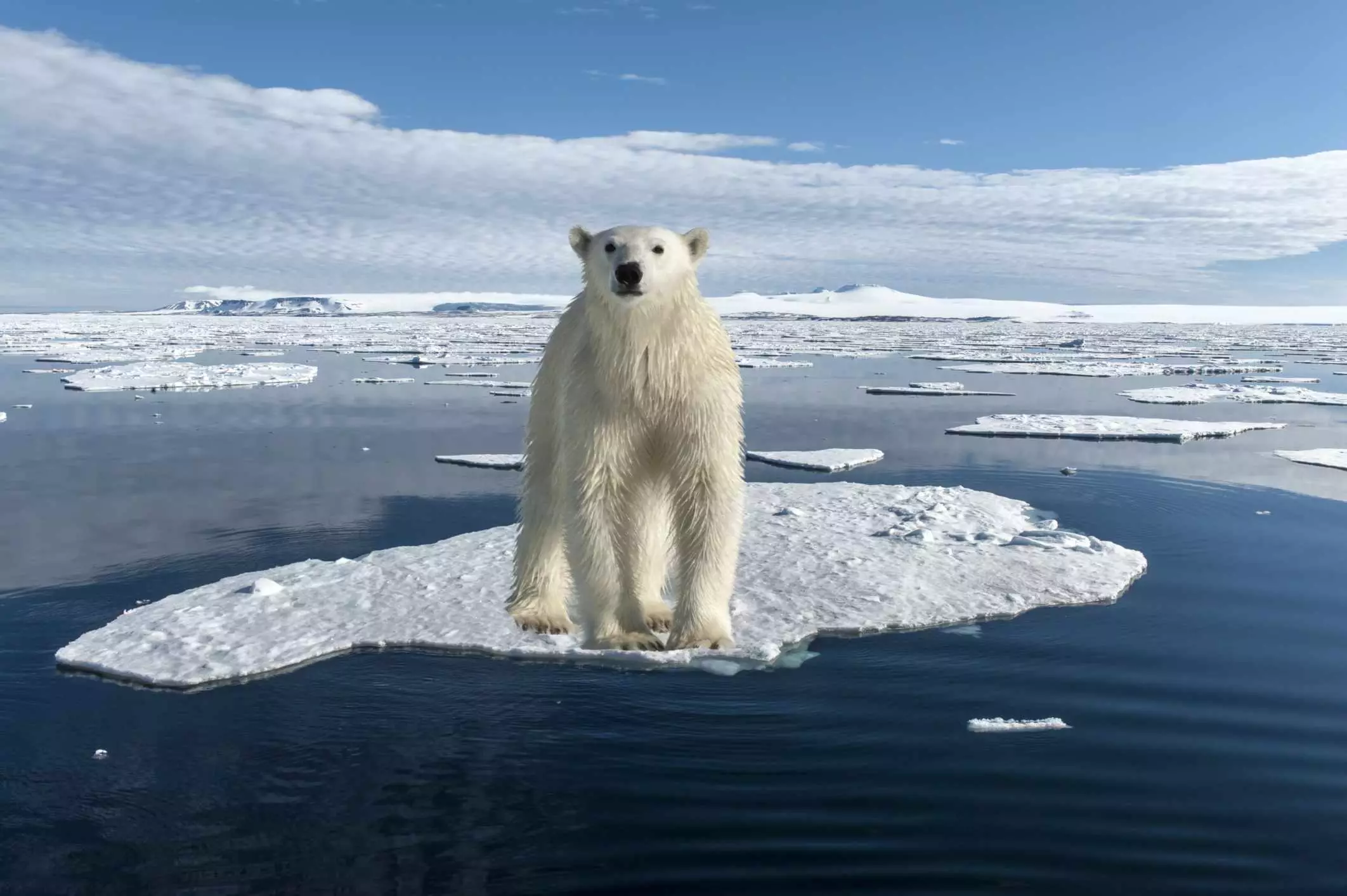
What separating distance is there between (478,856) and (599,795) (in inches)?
19.7

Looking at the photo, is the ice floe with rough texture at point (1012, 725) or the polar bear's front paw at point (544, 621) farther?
the polar bear's front paw at point (544, 621)

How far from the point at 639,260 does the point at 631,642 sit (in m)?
1.68

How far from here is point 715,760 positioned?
12.0ft

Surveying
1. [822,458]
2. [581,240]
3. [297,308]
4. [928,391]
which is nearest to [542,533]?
[581,240]

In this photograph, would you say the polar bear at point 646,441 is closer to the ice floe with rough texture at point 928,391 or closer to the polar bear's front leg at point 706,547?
the polar bear's front leg at point 706,547

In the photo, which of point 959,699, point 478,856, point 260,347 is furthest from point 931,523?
point 260,347

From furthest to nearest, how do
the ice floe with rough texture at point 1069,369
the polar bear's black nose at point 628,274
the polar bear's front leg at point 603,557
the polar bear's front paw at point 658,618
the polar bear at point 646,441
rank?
the ice floe with rough texture at point 1069,369 → the polar bear's front paw at point 658,618 → the polar bear's front leg at point 603,557 → the polar bear at point 646,441 → the polar bear's black nose at point 628,274

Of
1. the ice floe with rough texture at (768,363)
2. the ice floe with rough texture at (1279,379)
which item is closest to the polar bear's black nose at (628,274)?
the ice floe with rough texture at (768,363)

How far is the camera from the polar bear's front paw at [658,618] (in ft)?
14.7

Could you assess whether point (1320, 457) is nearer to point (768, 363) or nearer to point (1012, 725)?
point (1012, 725)

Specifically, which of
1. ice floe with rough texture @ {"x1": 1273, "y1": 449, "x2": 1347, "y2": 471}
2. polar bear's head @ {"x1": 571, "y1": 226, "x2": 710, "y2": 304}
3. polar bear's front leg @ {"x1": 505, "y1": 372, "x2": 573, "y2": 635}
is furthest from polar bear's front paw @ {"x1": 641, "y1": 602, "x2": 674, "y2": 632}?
ice floe with rough texture @ {"x1": 1273, "y1": 449, "x2": 1347, "y2": 471}

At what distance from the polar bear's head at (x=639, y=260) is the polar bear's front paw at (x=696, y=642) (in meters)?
1.48

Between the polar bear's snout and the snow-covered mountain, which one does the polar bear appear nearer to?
the polar bear's snout

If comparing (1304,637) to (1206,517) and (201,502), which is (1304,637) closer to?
(1206,517)
